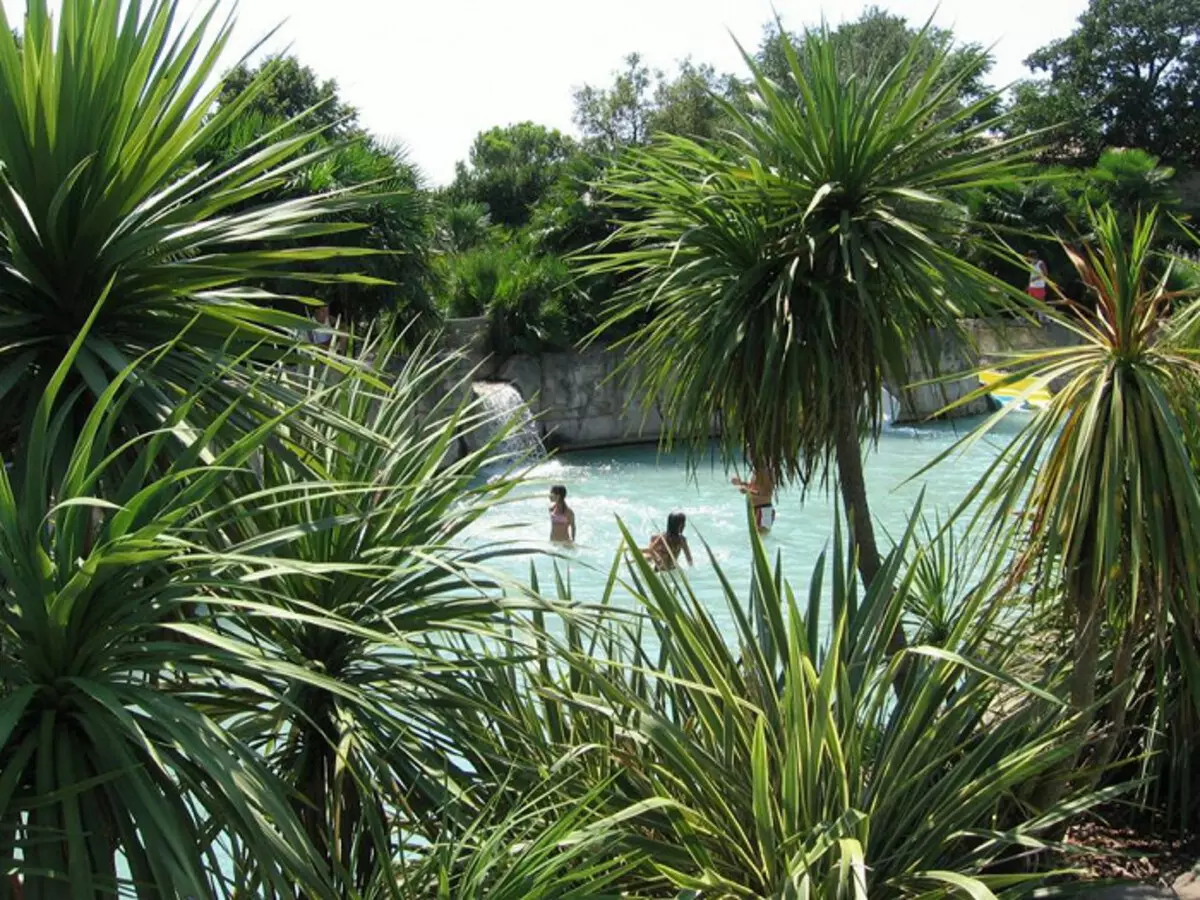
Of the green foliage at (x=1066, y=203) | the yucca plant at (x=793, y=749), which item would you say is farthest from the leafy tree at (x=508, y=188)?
the yucca plant at (x=793, y=749)

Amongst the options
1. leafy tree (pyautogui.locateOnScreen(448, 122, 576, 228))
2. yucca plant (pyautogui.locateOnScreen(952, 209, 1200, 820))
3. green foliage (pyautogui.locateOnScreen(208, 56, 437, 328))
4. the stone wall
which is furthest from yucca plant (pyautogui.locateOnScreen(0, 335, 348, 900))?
leafy tree (pyautogui.locateOnScreen(448, 122, 576, 228))

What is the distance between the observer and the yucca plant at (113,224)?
3229 mm

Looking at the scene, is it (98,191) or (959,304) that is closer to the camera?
(98,191)

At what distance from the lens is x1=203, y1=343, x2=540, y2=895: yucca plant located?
326cm

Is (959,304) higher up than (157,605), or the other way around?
(959,304)

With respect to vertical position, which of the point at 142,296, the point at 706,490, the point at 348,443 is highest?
the point at 142,296

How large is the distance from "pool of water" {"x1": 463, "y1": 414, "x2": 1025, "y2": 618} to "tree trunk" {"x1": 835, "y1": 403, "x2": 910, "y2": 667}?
4986 millimetres

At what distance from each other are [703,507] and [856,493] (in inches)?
426

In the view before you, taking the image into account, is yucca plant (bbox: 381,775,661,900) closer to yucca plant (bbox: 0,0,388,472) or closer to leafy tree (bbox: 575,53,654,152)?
yucca plant (bbox: 0,0,388,472)

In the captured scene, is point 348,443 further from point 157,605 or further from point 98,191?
point 157,605

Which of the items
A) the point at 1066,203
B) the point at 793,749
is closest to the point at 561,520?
the point at 793,749

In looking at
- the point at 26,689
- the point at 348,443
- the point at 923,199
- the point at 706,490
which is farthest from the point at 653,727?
the point at 706,490

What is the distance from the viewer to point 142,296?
3432 millimetres

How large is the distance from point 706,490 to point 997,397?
11272 millimetres
